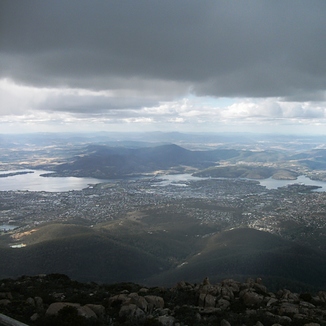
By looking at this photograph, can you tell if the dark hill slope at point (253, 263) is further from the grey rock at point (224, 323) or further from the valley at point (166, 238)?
the grey rock at point (224, 323)

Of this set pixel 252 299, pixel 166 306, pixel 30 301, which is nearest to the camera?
pixel 30 301

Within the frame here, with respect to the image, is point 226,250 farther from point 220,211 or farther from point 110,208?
point 110,208

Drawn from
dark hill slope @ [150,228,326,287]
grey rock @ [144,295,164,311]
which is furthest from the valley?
grey rock @ [144,295,164,311]

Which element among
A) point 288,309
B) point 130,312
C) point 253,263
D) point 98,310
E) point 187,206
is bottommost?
point 187,206

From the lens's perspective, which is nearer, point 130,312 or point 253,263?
point 130,312

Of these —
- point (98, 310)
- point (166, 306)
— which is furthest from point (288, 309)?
point (98, 310)

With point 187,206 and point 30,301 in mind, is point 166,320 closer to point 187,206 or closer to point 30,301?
point 30,301

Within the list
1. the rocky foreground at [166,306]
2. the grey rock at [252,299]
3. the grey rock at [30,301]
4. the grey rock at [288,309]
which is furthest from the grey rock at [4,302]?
the grey rock at [288,309]
